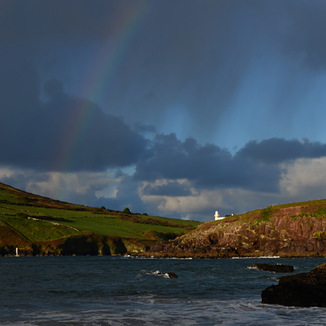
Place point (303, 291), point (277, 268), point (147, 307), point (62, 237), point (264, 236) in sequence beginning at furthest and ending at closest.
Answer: point (62, 237) → point (264, 236) → point (277, 268) → point (147, 307) → point (303, 291)

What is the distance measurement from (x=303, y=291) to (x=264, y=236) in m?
110

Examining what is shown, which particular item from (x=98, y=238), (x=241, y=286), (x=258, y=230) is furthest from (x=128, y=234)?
(x=241, y=286)

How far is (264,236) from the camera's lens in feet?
442

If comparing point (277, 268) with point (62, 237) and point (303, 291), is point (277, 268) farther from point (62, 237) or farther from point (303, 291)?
point (62, 237)

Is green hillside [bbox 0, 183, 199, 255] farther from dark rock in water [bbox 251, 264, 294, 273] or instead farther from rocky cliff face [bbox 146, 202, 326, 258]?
dark rock in water [bbox 251, 264, 294, 273]

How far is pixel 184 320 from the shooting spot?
23188 millimetres

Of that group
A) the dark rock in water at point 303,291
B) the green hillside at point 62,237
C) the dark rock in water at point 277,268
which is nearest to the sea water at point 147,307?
the dark rock in water at point 303,291

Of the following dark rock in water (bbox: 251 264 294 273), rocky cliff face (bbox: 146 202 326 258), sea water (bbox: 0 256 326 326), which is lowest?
sea water (bbox: 0 256 326 326)

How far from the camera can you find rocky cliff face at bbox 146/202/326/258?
415ft

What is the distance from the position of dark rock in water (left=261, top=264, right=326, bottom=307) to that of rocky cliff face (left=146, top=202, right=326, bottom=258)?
96.4 m

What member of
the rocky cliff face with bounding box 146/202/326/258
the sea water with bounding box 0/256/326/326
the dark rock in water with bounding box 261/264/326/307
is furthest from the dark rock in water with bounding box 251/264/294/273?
the rocky cliff face with bounding box 146/202/326/258

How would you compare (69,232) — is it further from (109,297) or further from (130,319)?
(130,319)

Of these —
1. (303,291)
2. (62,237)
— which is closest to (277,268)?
(303,291)

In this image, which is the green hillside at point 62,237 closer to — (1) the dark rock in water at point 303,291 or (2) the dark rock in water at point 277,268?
(2) the dark rock in water at point 277,268
